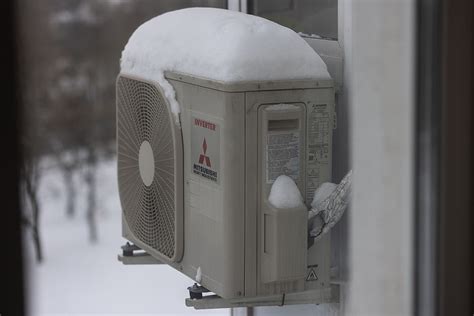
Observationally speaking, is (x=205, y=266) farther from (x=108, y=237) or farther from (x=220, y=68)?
(x=108, y=237)

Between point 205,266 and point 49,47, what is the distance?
2.58 metres

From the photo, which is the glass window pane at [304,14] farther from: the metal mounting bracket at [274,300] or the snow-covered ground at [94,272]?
the snow-covered ground at [94,272]

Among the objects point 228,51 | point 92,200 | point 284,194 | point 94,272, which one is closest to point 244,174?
point 284,194

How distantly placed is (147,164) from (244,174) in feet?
1.84

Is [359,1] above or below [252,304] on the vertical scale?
above

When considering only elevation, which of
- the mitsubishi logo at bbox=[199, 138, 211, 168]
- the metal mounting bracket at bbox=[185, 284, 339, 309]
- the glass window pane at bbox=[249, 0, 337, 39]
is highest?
the glass window pane at bbox=[249, 0, 337, 39]

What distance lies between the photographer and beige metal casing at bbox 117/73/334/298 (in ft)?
8.01

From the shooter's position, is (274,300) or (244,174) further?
(274,300)

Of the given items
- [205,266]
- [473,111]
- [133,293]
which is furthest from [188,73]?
[133,293]

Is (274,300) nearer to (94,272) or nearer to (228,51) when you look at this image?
(228,51)

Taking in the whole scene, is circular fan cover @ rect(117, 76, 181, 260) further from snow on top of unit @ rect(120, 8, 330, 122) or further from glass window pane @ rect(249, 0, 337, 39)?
glass window pane @ rect(249, 0, 337, 39)

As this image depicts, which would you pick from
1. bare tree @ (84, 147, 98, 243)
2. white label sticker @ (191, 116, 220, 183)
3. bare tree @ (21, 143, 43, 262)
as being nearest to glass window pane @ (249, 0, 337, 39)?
white label sticker @ (191, 116, 220, 183)

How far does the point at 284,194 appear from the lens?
246cm

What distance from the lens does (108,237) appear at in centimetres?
505
